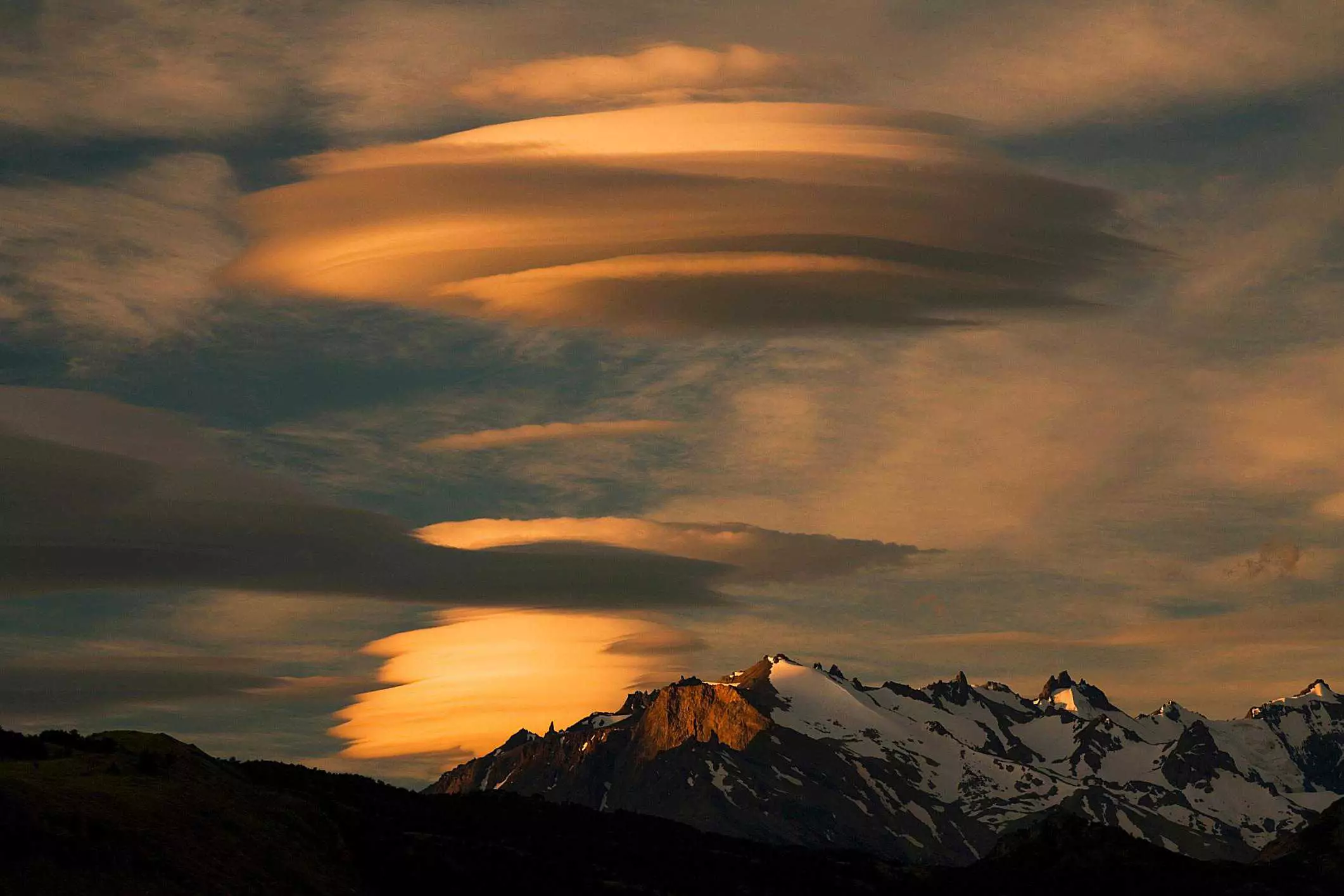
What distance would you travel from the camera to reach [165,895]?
560ft

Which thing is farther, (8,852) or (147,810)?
(147,810)

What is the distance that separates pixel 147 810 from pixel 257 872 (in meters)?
16.1

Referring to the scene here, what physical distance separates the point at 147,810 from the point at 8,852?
31.5m

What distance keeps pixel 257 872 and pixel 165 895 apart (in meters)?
26.4

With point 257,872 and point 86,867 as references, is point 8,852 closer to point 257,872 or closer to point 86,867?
point 86,867

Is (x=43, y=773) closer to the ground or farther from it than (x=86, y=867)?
farther from it

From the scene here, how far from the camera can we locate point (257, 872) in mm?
196500

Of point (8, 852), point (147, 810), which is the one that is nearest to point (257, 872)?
point (147, 810)

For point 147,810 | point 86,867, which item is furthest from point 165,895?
Result: point 147,810

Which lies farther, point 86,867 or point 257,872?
point 257,872

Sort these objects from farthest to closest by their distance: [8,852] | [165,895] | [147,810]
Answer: [147,810] → [165,895] → [8,852]

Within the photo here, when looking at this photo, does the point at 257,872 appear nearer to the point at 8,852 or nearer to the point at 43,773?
the point at 43,773

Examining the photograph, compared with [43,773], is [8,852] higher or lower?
lower

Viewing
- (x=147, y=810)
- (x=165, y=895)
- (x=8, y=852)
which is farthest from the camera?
(x=147, y=810)
